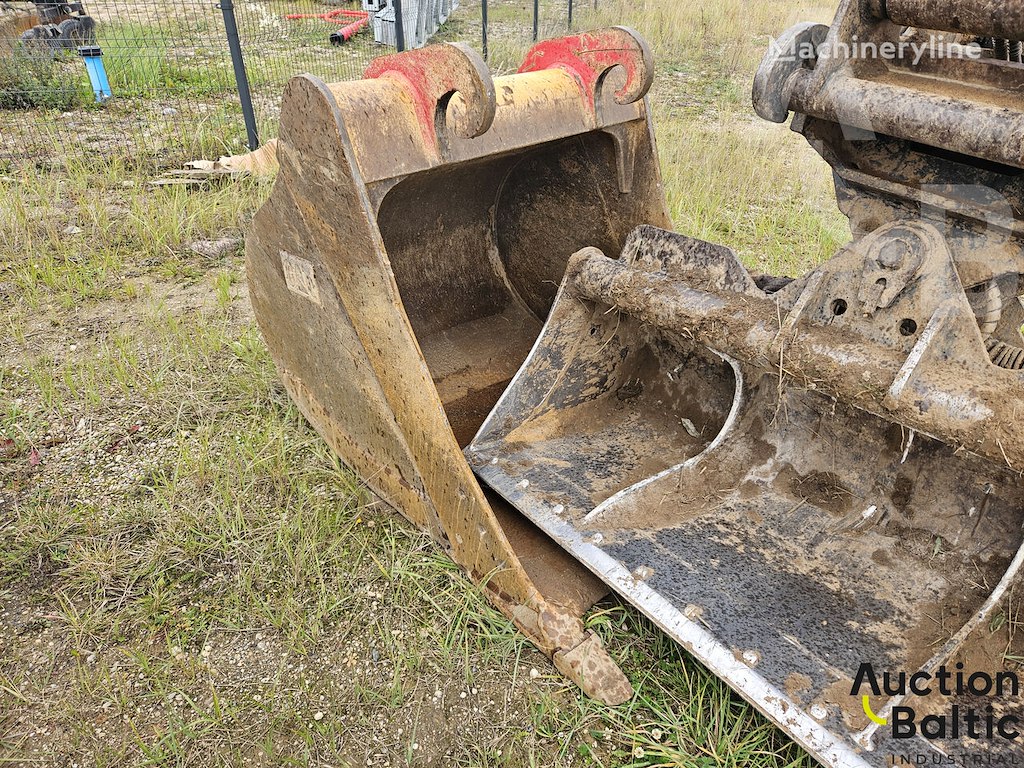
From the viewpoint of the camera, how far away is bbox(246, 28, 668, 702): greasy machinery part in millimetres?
1874

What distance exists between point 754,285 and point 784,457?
0.51 m

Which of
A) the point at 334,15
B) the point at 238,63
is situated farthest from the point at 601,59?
the point at 334,15

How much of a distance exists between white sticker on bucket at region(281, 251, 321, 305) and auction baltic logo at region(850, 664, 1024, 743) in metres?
1.62

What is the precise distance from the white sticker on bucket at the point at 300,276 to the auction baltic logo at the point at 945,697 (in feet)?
5.31

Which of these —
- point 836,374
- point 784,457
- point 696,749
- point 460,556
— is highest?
point 836,374

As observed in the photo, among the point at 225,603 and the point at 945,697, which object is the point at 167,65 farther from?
the point at 945,697

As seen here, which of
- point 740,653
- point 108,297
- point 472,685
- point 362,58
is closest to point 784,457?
point 740,653

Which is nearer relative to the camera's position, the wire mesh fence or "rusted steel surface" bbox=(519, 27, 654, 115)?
"rusted steel surface" bbox=(519, 27, 654, 115)

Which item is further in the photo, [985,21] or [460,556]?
[460,556]

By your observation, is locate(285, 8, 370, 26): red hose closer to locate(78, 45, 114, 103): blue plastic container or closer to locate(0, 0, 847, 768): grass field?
locate(78, 45, 114, 103): blue plastic container

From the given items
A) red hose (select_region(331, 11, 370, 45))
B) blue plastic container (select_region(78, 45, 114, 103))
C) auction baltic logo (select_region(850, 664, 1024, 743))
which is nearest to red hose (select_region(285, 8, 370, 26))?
red hose (select_region(331, 11, 370, 45))

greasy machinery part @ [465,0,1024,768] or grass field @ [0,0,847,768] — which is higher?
A: greasy machinery part @ [465,0,1024,768]

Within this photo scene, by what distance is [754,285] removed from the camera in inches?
79.8

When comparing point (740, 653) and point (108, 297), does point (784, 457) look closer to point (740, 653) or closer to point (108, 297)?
point (740, 653)
